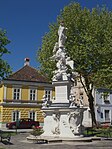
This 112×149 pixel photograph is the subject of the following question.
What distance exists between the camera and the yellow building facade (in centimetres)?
4297

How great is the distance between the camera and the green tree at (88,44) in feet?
94.4

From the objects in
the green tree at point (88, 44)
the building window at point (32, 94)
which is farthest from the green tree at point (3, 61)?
the building window at point (32, 94)

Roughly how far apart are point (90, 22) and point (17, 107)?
1970 centimetres

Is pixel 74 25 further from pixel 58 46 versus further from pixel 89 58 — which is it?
pixel 58 46

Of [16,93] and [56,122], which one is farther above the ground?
[16,93]

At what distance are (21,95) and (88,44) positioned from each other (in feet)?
61.1

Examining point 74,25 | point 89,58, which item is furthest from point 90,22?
point 89,58

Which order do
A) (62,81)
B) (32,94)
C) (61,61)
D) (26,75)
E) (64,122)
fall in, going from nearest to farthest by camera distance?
(64,122) < (62,81) < (61,61) < (32,94) < (26,75)

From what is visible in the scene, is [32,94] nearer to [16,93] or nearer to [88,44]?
[16,93]

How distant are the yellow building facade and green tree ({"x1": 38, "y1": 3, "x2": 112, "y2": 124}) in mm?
12560

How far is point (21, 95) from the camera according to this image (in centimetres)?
4453

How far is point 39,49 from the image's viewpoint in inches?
1357

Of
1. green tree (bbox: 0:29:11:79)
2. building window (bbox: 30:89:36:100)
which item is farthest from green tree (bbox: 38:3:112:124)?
building window (bbox: 30:89:36:100)

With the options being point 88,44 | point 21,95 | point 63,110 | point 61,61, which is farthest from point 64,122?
point 21,95
